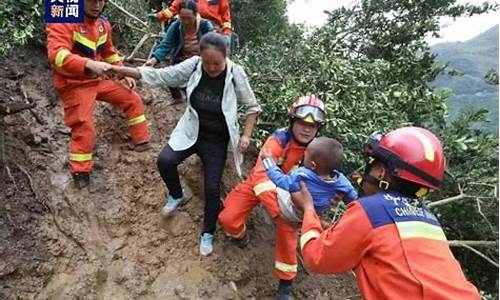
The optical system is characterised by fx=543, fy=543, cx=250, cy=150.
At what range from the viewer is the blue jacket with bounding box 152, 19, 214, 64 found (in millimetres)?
5488

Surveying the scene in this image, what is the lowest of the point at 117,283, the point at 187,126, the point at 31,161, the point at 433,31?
the point at 117,283

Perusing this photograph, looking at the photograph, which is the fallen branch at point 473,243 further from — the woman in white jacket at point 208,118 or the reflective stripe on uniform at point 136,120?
the reflective stripe on uniform at point 136,120

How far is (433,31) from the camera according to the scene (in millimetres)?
8109

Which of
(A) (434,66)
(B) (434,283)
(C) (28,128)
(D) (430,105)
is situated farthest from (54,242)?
(A) (434,66)

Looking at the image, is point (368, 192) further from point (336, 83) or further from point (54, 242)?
point (336, 83)

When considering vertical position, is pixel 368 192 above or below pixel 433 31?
below

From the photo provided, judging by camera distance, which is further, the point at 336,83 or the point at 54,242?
the point at 336,83

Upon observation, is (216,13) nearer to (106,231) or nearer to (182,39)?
(182,39)

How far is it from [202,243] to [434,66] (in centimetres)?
496

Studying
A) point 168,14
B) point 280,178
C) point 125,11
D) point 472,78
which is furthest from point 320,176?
point 472,78

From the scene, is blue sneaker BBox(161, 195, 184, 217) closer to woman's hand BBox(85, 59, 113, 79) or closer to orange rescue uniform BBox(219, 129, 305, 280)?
orange rescue uniform BBox(219, 129, 305, 280)

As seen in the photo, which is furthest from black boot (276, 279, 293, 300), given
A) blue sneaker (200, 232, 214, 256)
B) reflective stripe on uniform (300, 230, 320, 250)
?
reflective stripe on uniform (300, 230, 320, 250)

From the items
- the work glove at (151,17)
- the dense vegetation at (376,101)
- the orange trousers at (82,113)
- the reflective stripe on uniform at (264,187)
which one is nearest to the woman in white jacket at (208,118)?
the reflective stripe on uniform at (264,187)

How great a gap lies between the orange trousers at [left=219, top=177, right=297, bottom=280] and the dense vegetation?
1.23 meters
